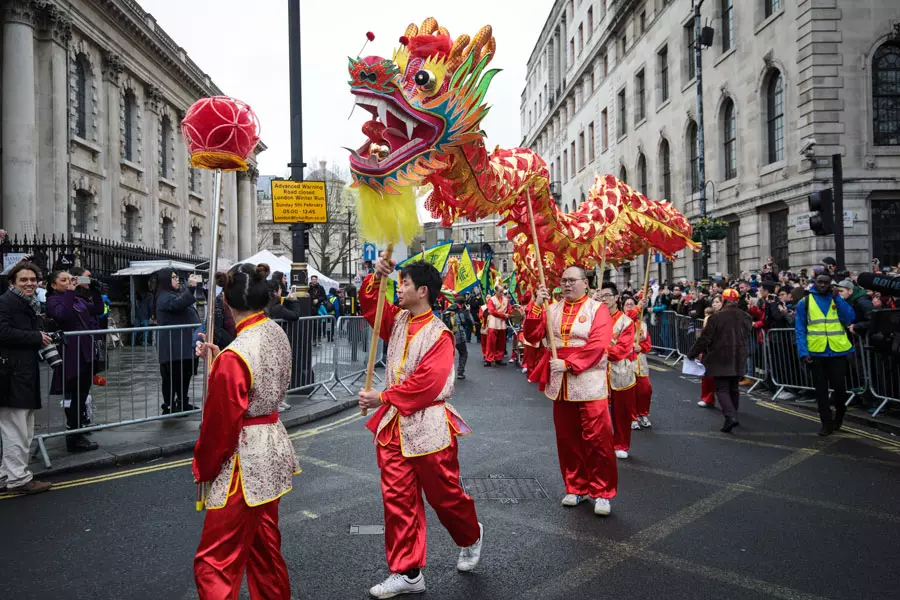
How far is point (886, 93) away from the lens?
57.3ft

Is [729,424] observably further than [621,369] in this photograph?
Yes

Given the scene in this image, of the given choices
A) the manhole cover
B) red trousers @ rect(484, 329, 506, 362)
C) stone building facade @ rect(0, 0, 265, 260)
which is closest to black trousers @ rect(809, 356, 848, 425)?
the manhole cover

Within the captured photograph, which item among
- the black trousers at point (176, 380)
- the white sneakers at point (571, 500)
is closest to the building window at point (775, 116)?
the white sneakers at point (571, 500)

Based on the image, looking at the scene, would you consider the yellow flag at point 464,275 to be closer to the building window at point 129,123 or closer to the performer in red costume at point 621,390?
the performer in red costume at point 621,390

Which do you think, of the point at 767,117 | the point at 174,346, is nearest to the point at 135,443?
the point at 174,346

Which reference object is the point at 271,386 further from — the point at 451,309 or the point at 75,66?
the point at 75,66

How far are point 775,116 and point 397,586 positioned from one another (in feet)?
66.7

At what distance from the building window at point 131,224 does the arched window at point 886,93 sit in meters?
26.6

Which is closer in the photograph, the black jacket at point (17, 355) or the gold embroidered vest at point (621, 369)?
the black jacket at point (17, 355)

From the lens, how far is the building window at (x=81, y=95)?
75.7 ft

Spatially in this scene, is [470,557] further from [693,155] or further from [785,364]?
[693,155]

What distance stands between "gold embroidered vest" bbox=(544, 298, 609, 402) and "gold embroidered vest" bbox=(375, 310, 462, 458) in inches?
57.4

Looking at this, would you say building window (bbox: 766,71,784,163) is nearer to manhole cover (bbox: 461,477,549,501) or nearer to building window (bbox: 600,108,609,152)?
building window (bbox: 600,108,609,152)

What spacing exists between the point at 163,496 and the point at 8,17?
20.0m
